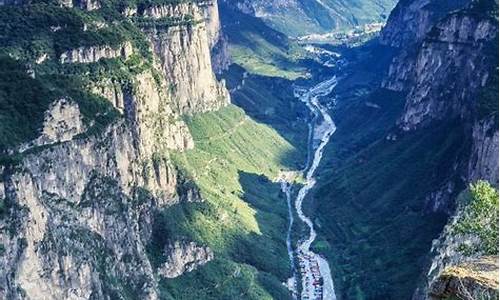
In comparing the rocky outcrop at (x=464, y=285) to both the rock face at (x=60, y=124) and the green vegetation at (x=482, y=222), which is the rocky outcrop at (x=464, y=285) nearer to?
the green vegetation at (x=482, y=222)

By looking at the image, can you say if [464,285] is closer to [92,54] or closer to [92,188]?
[92,188]

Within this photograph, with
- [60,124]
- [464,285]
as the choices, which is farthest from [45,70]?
[464,285]

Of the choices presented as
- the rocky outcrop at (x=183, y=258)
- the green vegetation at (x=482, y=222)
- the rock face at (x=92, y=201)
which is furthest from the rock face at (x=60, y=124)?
the green vegetation at (x=482, y=222)

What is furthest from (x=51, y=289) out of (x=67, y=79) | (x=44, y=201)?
(x=67, y=79)

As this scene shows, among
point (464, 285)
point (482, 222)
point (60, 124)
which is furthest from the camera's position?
point (60, 124)

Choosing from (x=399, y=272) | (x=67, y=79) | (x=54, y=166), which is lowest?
(x=399, y=272)

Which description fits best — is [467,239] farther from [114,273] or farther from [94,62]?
[94,62]

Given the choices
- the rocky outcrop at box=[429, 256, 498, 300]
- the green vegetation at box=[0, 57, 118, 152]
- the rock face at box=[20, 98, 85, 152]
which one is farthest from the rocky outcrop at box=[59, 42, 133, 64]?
the rocky outcrop at box=[429, 256, 498, 300]
